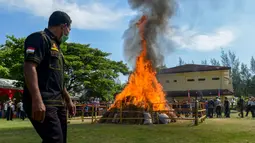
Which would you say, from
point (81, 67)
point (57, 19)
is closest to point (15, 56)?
point (81, 67)

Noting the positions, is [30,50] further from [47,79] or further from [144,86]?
[144,86]

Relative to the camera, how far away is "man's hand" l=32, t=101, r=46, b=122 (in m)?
2.88

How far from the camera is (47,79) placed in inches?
127

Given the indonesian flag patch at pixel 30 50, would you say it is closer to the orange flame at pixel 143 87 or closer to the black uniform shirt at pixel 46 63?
the black uniform shirt at pixel 46 63

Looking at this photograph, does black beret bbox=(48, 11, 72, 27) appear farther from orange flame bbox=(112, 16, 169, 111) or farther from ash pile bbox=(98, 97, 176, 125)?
orange flame bbox=(112, 16, 169, 111)

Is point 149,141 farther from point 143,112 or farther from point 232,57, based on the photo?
point 232,57

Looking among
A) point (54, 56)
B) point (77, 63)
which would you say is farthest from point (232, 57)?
point (54, 56)

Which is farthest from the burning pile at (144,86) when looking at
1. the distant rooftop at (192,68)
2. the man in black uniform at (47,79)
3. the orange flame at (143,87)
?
the distant rooftop at (192,68)

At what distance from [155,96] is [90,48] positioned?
68.9 feet

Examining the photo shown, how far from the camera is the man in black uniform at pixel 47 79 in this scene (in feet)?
9.81

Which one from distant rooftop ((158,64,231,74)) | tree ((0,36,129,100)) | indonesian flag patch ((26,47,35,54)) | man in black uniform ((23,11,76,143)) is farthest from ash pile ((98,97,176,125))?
distant rooftop ((158,64,231,74))

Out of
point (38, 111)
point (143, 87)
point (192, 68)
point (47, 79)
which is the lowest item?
point (38, 111)

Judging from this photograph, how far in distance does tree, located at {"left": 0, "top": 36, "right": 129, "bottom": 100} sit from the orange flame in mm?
14294

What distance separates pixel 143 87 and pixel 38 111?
15.0 meters
